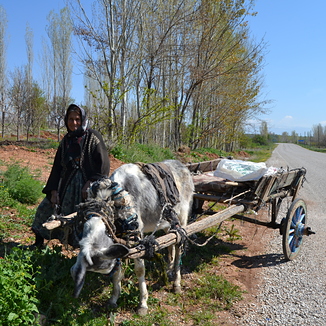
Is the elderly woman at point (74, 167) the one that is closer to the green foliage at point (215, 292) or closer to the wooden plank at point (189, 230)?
the wooden plank at point (189, 230)

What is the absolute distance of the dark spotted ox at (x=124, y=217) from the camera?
2.47 metres

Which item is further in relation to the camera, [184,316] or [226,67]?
[226,67]

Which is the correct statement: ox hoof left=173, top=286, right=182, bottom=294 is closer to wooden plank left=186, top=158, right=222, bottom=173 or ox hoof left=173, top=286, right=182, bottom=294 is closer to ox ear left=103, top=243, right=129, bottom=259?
ox ear left=103, top=243, right=129, bottom=259

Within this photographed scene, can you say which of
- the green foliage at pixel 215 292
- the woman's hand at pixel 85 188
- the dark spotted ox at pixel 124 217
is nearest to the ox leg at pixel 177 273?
the dark spotted ox at pixel 124 217

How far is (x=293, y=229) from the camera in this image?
523cm

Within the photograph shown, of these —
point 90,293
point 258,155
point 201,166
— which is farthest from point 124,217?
point 258,155

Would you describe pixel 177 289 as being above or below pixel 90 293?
below

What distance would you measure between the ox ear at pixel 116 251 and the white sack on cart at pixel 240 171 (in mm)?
2813

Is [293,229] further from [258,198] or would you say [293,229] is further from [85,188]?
[85,188]

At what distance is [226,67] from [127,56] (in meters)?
6.65

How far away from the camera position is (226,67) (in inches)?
669

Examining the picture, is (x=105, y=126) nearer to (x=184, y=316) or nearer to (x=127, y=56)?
(x=127, y=56)


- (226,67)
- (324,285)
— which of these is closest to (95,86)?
(226,67)

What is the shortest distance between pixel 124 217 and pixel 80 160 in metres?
0.97
